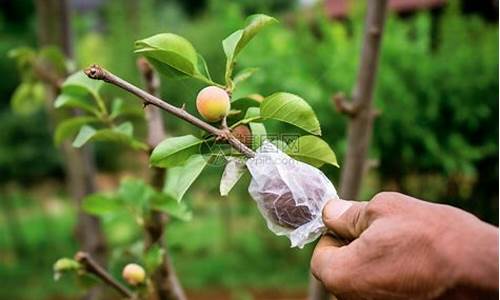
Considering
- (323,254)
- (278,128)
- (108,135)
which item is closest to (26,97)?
(108,135)

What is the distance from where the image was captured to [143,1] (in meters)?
5.24

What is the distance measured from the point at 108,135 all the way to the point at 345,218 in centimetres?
41

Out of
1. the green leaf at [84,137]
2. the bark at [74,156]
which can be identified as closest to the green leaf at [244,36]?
the green leaf at [84,137]

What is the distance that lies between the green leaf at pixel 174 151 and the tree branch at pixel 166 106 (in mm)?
44

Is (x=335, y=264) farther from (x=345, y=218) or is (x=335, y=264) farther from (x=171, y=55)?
(x=171, y=55)

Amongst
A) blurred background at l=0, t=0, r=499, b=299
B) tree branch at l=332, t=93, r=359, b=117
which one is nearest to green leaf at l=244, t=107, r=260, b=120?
tree branch at l=332, t=93, r=359, b=117

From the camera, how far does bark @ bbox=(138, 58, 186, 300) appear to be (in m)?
1.00

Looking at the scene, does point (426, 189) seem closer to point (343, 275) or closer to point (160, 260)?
point (160, 260)

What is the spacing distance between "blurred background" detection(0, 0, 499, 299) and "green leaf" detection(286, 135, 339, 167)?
0.79m

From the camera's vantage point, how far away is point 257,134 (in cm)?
69

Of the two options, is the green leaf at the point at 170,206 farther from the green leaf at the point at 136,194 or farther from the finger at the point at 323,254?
the finger at the point at 323,254

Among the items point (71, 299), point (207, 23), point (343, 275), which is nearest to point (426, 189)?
point (71, 299)

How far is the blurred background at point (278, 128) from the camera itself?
2891mm

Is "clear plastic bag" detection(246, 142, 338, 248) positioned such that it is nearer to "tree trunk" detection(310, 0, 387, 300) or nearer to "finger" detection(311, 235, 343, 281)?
"finger" detection(311, 235, 343, 281)
